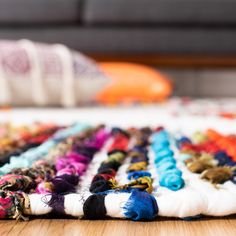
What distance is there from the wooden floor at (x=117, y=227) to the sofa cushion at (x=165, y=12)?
155cm

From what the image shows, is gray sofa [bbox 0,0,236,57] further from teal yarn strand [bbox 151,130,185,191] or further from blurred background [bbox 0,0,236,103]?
teal yarn strand [bbox 151,130,185,191]

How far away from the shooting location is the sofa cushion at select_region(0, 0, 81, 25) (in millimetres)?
2166

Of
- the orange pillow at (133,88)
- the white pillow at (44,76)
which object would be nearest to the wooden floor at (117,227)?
the white pillow at (44,76)

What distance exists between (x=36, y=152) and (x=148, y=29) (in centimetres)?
129

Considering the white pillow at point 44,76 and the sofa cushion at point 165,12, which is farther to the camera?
the sofa cushion at point 165,12

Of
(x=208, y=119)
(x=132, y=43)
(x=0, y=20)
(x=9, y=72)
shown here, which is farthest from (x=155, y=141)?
(x=0, y=20)

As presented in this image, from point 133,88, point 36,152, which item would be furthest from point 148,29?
point 36,152

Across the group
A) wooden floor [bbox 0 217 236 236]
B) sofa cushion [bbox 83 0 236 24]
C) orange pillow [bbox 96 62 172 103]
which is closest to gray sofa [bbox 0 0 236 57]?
sofa cushion [bbox 83 0 236 24]

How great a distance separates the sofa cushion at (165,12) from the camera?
2.11 metres

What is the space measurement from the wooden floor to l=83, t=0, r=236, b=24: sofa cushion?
5.08 feet

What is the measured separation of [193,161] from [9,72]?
0.90m

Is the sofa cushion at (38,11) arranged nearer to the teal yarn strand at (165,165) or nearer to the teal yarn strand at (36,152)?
the teal yarn strand at (36,152)

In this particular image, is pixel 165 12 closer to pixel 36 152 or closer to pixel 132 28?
pixel 132 28

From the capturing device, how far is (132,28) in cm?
214
